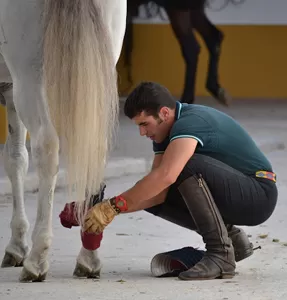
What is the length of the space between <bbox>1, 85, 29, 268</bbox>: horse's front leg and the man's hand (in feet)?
2.41

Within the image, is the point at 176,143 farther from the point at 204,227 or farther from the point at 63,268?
the point at 63,268

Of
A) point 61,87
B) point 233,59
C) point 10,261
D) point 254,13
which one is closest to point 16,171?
point 10,261

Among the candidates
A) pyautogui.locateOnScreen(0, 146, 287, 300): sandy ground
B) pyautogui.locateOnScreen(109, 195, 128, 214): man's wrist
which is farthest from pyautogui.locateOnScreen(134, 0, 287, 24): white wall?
pyautogui.locateOnScreen(109, 195, 128, 214): man's wrist

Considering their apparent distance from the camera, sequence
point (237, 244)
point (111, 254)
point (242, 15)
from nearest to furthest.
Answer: point (237, 244) → point (111, 254) → point (242, 15)

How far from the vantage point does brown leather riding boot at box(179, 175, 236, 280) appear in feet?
16.0

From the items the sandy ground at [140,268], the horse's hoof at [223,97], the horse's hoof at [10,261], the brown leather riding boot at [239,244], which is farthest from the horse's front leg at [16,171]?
the horse's hoof at [223,97]

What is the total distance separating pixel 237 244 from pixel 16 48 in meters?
1.49

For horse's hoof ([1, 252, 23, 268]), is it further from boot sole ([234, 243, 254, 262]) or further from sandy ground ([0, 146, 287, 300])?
boot sole ([234, 243, 254, 262])

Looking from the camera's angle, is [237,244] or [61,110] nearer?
[61,110]

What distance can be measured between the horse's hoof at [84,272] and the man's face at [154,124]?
68 cm

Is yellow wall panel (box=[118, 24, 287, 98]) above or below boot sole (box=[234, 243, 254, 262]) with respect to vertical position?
below

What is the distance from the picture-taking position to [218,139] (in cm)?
503

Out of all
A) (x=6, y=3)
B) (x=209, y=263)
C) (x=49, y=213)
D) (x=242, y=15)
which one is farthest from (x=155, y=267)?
(x=242, y=15)

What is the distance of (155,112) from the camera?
195 inches
